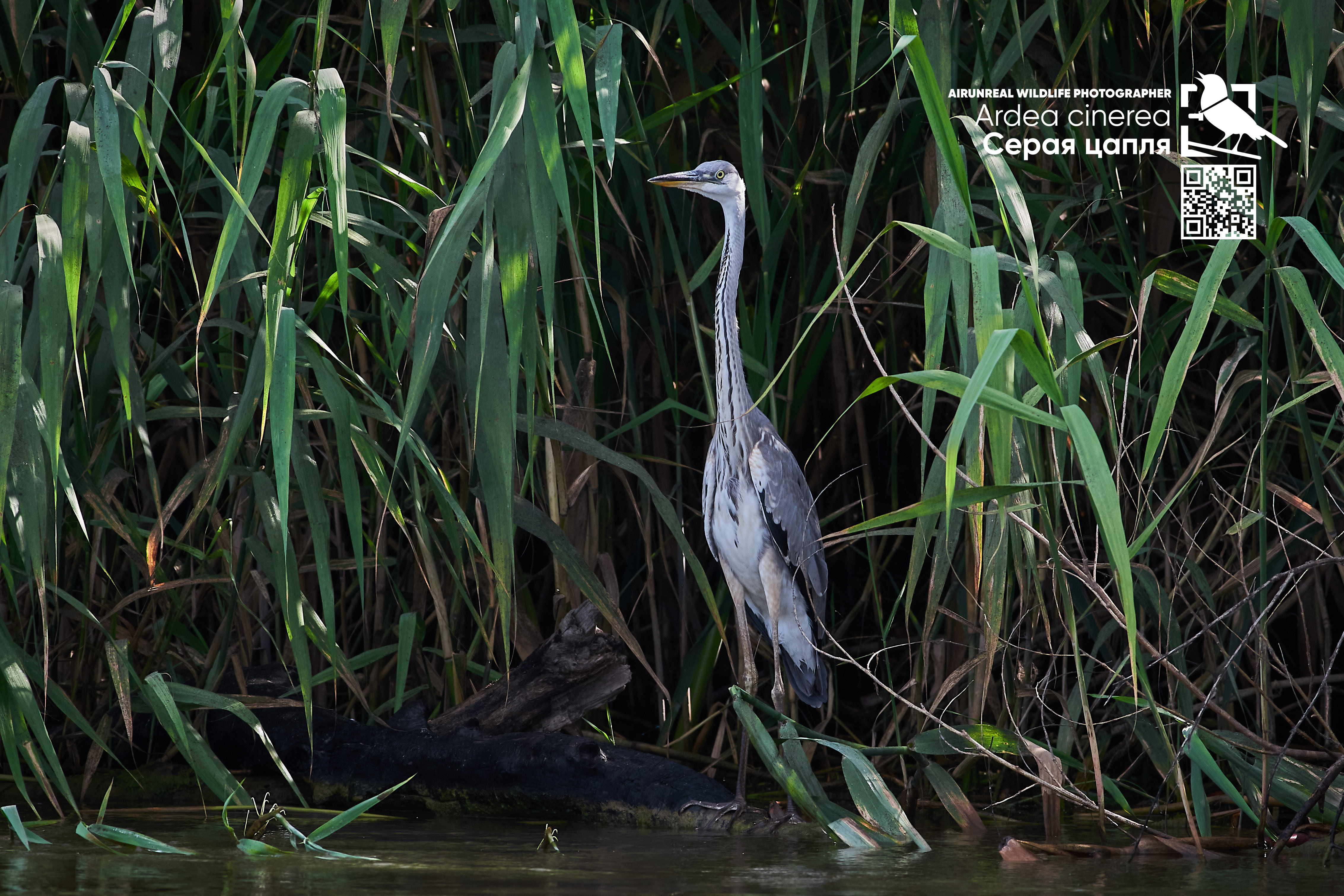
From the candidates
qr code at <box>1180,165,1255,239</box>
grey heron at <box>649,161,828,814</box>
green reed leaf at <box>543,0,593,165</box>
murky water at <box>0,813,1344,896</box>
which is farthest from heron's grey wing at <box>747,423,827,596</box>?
green reed leaf at <box>543,0,593,165</box>

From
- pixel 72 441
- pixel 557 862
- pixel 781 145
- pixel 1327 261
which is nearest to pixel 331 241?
pixel 72 441

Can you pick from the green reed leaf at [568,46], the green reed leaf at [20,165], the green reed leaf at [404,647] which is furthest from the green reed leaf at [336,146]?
the green reed leaf at [404,647]

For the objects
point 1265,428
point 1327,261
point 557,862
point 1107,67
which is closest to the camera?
point 1327,261

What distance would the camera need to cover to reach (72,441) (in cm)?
262

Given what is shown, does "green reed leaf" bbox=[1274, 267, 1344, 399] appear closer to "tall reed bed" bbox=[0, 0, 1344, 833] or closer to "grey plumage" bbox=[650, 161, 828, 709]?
"tall reed bed" bbox=[0, 0, 1344, 833]

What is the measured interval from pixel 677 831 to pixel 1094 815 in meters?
1.02

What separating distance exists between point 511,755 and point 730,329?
1.13 m

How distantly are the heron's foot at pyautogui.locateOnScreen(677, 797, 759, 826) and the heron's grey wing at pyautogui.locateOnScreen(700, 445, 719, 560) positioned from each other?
81 cm

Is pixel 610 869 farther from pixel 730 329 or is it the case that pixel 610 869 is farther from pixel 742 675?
pixel 730 329

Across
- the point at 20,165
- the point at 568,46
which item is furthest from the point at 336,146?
the point at 20,165

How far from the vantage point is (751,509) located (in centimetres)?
336

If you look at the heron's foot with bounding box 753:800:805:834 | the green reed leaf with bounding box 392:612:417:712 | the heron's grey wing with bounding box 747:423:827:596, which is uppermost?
the heron's grey wing with bounding box 747:423:827:596

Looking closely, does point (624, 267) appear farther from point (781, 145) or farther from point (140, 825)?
point (140, 825)

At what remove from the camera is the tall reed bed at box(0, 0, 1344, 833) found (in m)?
2.15
